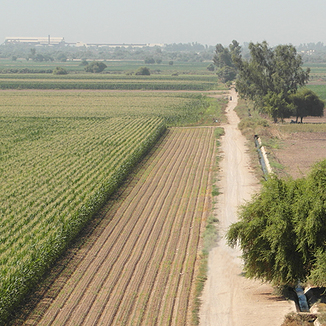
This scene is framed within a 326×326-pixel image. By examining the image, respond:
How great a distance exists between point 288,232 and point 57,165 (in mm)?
25162

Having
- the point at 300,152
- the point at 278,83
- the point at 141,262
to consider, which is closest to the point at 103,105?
the point at 278,83

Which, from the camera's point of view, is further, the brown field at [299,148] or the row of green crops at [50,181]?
the brown field at [299,148]

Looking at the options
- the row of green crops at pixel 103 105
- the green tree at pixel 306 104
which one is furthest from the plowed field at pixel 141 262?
the row of green crops at pixel 103 105

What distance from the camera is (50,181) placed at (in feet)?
110

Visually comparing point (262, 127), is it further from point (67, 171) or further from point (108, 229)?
point (108, 229)

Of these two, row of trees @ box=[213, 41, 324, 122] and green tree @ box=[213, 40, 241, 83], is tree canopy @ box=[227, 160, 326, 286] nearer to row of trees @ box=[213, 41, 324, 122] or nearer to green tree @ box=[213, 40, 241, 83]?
row of trees @ box=[213, 41, 324, 122]

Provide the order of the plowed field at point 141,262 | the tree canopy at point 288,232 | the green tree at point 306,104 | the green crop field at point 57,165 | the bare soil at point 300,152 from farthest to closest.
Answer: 1. the green tree at point 306,104
2. the bare soil at point 300,152
3. the green crop field at point 57,165
4. the plowed field at point 141,262
5. the tree canopy at point 288,232

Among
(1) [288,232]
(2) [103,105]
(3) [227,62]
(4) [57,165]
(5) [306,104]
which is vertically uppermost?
(3) [227,62]

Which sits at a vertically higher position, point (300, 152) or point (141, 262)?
point (300, 152)

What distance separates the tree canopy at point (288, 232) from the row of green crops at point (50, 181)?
32.5ft

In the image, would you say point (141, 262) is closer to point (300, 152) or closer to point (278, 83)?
point (300, 152)

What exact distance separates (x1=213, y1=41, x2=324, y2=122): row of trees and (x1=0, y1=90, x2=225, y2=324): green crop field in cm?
865

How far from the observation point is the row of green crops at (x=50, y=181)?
2095 centimetres

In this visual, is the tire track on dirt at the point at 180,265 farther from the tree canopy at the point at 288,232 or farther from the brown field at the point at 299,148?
the brown field at the point at 299,148
